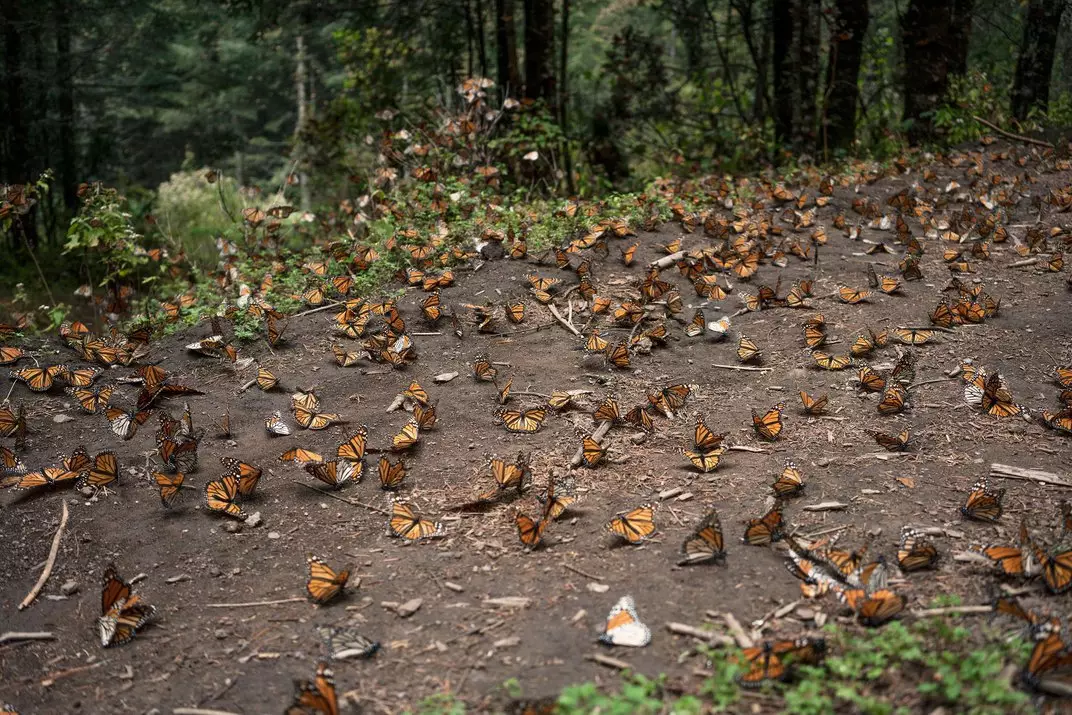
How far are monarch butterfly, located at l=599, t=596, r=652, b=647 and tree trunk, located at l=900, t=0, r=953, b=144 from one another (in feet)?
31.7

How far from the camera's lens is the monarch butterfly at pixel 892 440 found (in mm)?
3748

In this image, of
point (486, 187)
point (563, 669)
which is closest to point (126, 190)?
point (486, 187)

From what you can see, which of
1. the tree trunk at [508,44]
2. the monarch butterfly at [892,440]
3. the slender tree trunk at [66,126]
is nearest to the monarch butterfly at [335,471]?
the monarch butterfly at [892,440]

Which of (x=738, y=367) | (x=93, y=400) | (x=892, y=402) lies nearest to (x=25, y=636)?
(x=93, y=400)

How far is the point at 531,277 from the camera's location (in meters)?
5.89

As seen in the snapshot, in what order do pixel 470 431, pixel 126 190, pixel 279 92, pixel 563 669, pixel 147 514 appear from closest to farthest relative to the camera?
pixel 563 669, pixel 147 514, pixel 470 431, pixel 126 190, pixel 279 92

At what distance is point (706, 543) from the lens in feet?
9.90

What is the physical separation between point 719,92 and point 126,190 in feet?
32.5

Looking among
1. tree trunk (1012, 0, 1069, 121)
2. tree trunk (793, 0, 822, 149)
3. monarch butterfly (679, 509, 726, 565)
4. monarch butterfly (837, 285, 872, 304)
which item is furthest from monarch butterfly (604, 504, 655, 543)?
tree trunk (1012, 0, 1069, 121)

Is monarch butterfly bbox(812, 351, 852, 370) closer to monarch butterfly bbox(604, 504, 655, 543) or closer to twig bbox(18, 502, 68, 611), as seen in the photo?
monarch butterfly bbox(604, 504, 655, 543)

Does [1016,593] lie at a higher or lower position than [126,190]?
lower

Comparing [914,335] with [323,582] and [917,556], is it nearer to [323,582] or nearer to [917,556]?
[917,556]

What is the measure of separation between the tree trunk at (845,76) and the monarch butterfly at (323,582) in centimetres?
921

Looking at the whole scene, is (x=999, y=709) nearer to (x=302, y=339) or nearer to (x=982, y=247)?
(x=302, y=339)
